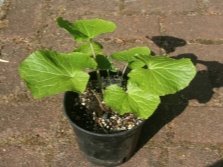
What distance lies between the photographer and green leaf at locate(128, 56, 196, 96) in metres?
1.41

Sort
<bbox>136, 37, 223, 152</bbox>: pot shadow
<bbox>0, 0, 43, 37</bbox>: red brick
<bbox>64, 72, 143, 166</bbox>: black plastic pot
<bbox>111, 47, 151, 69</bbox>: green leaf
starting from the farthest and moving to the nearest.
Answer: <bbox>0, 0, 43, 37</bbox>: red brick < <bbox>136, 37, 223, 152</bbox>: pot shadow < <bbox>64, 72, 143, 166</bbox>: black plastic pot < <bbox>111, 47, 151, 69</bbox>: green leaf

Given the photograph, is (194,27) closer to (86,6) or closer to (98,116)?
(86,6)

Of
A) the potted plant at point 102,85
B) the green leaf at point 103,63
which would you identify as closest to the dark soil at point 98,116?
the potted plant at point 102,85

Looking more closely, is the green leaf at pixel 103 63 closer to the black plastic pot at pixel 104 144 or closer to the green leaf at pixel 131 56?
the green leaf at pixel 131 56

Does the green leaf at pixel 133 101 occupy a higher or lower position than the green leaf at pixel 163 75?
lower

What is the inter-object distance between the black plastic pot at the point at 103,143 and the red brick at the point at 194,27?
91cm

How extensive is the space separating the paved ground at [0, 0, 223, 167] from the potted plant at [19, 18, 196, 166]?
0.22 m

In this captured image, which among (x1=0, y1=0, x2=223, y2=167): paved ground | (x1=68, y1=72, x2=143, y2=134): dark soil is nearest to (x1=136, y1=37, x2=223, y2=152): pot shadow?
(x1=0, y1=0, x2=223, y2=167): paved ground

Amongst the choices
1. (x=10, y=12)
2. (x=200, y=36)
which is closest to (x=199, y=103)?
(x=200, y=36)

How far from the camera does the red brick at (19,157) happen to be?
1856 millimetres

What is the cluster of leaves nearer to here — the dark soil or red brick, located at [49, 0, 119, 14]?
the dark soil

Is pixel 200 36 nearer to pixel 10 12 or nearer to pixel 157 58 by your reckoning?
pixel 157 58

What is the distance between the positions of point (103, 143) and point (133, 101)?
280 mm

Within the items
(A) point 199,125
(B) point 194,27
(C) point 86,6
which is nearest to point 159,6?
(B) point 194,27
